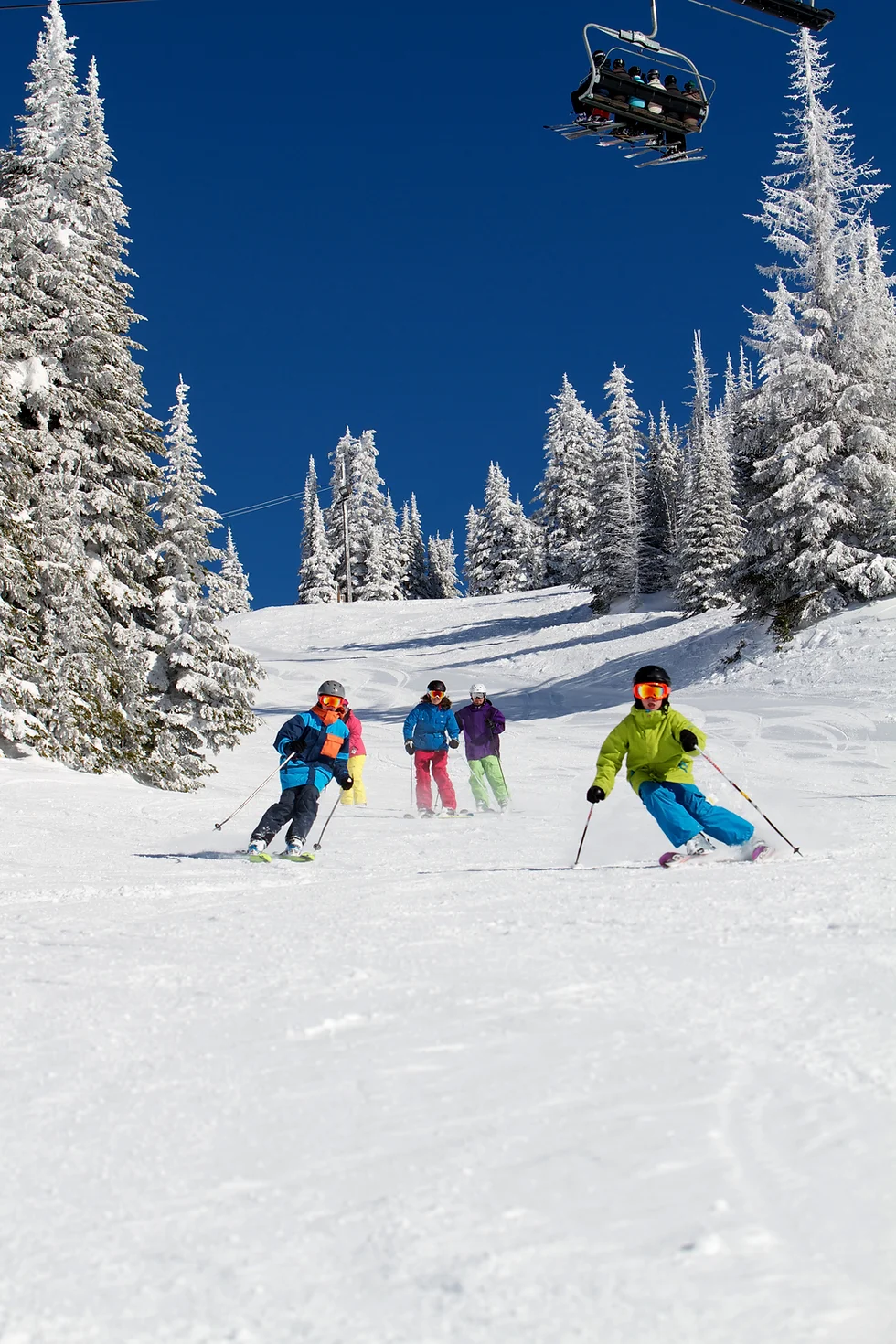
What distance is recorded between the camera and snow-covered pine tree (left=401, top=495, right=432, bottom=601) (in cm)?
9212

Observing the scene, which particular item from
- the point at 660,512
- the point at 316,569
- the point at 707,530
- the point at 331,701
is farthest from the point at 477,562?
the point at 331,701

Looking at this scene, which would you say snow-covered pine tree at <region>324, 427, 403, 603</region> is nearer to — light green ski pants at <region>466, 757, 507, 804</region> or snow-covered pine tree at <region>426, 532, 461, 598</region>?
snow-covered pine tree at <region>426, 532, 461, 598</region>

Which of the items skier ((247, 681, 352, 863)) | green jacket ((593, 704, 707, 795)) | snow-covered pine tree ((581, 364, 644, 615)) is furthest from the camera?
snow-covered pine tree ((581, 364, 644, 615))

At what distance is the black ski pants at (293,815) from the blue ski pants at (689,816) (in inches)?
117

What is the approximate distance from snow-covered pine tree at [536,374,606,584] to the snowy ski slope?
60.7 metres

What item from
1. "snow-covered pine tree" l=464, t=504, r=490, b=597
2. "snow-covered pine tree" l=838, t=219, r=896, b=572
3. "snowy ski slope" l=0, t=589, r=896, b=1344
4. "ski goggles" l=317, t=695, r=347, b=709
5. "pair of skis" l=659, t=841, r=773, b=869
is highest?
"snow-covered pine tree" l=464, t=504, r=490, b=597

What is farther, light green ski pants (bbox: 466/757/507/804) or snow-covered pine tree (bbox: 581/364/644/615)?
snow-covered pine tree (bbox: 581/364/644/615)

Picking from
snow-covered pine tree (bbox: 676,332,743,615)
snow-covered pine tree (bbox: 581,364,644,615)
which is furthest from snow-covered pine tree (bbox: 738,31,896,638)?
snow-covered pine tree (bbox: 581,364,644,615)

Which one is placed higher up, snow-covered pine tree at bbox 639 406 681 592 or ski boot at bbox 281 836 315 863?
snow-covered pine tree at bbox 639 406 681 592

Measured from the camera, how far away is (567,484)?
66.4 meters

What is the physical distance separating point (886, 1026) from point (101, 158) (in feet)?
75.0

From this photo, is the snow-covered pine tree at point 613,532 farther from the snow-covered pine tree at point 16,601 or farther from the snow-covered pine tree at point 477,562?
the snow-covered pine tree at point 16,601

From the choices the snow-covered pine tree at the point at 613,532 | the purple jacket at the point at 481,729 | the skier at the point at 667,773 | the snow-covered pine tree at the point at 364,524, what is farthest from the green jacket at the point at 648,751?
the snow-covered pine tree at the point at 364,524

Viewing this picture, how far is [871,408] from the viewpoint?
27.6m
